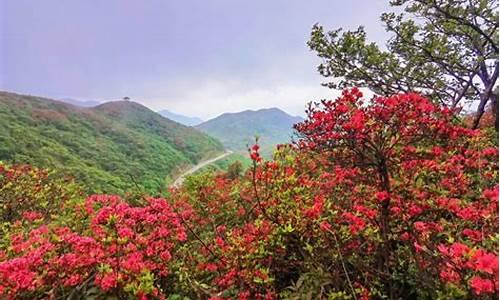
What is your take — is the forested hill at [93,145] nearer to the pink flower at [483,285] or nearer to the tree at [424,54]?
the tree at [424,54]

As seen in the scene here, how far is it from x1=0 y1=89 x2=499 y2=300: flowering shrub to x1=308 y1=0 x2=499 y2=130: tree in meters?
3.97

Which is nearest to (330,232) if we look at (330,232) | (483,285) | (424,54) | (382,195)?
(330,232)

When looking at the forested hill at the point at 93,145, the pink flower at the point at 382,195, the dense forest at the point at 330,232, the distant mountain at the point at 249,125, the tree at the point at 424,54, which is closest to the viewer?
the dense forest at the point at 330,232

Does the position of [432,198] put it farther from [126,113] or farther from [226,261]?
[126,113]

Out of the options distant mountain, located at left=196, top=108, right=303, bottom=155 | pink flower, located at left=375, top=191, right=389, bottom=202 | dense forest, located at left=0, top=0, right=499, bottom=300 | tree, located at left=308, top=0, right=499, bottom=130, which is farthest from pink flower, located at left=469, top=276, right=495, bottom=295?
distant mountain, located at left=196, top=108, right=303, bottom=155

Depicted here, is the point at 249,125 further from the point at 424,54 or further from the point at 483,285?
the point at 483,285

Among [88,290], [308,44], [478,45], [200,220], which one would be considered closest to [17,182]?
[200,220]

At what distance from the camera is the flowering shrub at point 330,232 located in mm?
2602

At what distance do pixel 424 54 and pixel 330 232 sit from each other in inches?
233

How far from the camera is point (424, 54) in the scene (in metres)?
7.20

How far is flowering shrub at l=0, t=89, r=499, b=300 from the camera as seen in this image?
260 centimetres

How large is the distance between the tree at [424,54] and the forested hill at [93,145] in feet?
28.5

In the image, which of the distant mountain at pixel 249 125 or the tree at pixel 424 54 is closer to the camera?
the tree at pixel 424 54

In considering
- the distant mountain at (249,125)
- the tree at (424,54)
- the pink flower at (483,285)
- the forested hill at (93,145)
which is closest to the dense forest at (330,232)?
the pink flower at (483,285)
